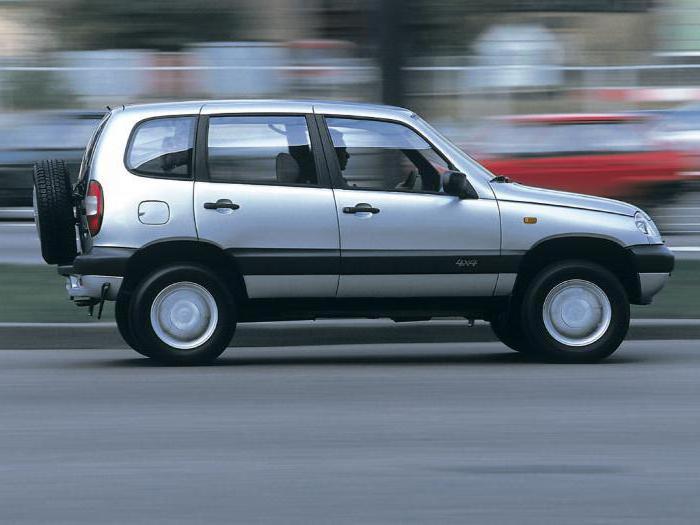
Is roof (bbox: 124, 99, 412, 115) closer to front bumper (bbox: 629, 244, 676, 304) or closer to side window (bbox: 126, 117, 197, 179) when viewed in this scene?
side window (bbox: 126, 117, 197, 179)

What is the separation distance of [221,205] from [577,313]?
2.36 m

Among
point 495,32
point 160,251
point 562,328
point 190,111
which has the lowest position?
point 562,328

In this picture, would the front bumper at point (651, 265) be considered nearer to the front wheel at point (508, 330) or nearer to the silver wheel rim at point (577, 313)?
the silver wheel rim at point (577, 313)

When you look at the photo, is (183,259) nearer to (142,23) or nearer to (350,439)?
(350,439)

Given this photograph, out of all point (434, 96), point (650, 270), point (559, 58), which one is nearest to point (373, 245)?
point (650, 270)

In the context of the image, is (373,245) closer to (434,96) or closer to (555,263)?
(555,263)

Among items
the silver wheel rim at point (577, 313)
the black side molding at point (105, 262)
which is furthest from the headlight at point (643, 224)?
the black side molding at point (105, 262)

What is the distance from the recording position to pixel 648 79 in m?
20.7

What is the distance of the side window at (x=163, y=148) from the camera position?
8648 millimetres

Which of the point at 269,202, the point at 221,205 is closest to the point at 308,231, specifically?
the point at 269,202

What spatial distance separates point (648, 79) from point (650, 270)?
1229 cm

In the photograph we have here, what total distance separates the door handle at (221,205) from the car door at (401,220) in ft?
2.11

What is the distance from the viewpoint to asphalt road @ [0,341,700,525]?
17.2 feet

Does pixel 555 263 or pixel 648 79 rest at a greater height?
pixel 648 79
